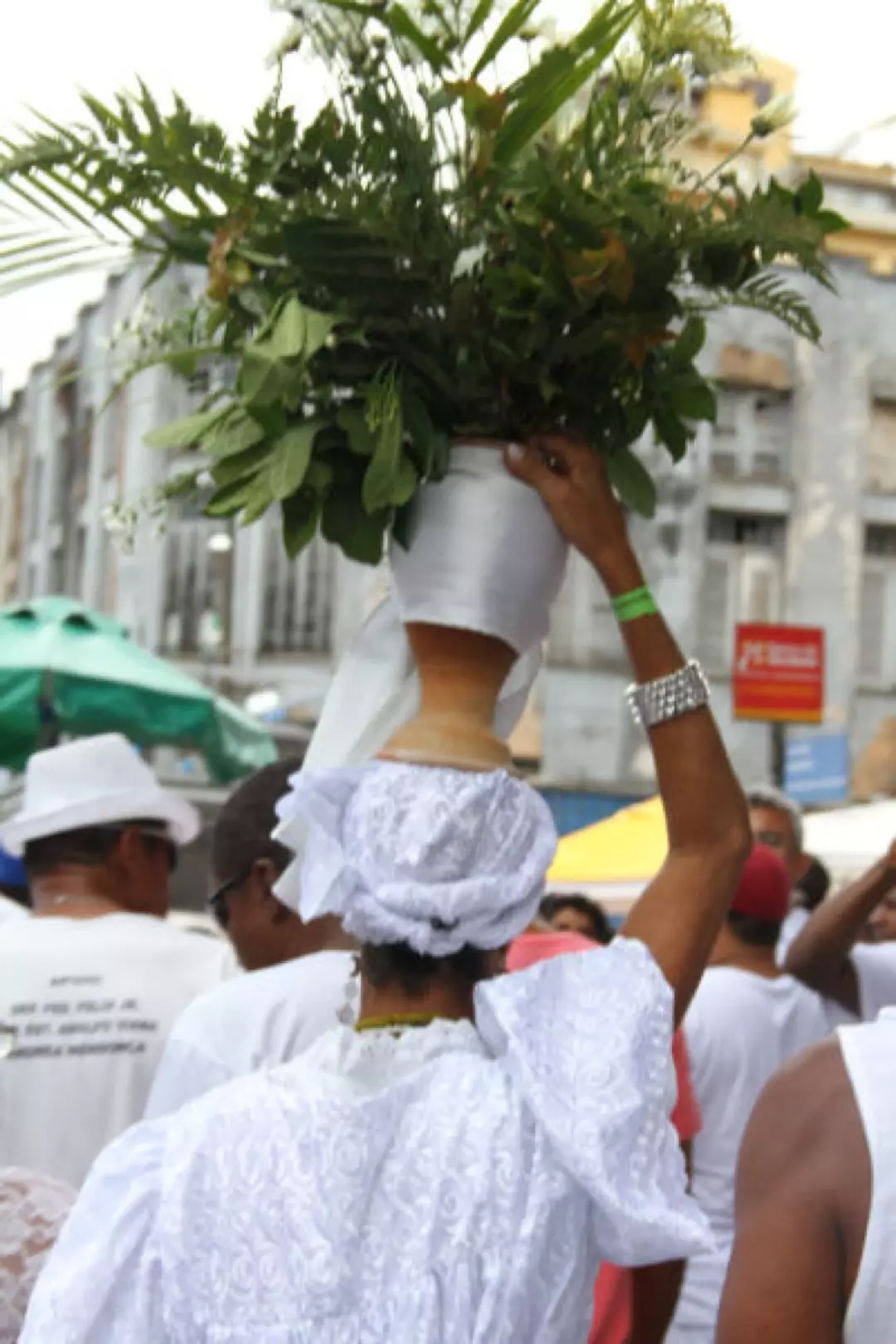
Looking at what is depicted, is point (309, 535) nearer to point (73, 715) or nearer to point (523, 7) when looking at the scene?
point (523, 7)

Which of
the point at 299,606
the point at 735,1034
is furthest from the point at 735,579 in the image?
the point at 735,1034

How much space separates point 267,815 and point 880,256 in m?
23.6

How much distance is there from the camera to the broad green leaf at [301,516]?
7.47 ft

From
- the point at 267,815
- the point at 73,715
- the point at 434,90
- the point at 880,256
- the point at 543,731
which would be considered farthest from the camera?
the point at 880,256

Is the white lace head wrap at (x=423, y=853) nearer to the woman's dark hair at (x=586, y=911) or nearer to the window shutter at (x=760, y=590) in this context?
the woman's dark hair at (x=586, y=911)

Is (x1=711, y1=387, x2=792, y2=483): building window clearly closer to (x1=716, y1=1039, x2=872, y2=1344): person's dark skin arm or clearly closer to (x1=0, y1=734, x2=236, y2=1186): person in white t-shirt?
(x1=0, y1=734, x2=236, y2=1186): person in white t-shirt

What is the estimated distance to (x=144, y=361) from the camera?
7.95 feet

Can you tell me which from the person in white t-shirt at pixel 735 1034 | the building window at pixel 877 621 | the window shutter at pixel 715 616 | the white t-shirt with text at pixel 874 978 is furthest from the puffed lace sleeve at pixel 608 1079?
the building window at pixel 877 621

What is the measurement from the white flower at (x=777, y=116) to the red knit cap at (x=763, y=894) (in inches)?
109

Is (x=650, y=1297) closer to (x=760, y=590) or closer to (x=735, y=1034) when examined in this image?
(x=735, y=1034)

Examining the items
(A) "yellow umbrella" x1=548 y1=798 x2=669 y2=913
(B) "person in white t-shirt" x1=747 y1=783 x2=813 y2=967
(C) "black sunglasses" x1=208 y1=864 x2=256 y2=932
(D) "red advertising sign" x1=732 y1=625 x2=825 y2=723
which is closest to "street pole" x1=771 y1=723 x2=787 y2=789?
(D) "red advertising sign" x1=732 y1=625 x2=825 y2=723

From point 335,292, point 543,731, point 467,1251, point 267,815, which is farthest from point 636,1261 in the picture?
point 543,731

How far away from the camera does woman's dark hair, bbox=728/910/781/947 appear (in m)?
4.96

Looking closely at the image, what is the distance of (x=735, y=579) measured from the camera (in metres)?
24.2
